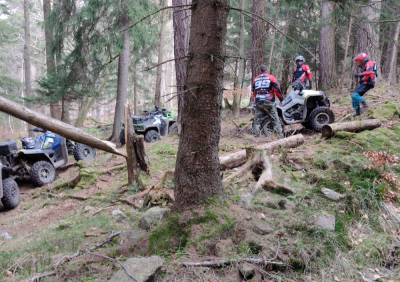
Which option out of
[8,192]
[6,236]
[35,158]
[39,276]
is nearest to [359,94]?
[39,276]

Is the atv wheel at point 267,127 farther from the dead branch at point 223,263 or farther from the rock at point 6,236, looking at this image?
the rock at point 6,236

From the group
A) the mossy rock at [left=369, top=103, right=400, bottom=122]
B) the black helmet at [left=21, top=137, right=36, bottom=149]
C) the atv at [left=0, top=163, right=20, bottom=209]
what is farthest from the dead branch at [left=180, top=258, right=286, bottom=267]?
the black helmet at [left=21, top=137, right=36, bottom=149]

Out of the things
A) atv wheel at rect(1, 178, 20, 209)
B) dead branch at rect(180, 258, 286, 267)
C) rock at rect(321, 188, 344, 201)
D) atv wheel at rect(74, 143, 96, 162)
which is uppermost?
rock at rect(321, 188, 344, 201)

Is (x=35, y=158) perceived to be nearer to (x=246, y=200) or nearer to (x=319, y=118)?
(x=246, y=200)

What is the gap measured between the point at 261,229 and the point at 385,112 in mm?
7030

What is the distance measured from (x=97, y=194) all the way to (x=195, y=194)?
3.77 metres

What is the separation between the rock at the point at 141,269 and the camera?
76.8 inches

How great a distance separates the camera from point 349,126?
643cm

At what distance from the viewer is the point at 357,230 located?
3.20 meters

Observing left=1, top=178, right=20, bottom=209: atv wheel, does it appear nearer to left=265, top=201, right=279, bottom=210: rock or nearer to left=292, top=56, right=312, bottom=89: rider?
left=265, top=201, right=279, bottom=210: rock

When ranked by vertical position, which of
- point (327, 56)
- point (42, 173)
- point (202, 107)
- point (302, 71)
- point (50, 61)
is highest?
point (327, 56)

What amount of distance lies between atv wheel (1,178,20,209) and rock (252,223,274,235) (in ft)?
20.5

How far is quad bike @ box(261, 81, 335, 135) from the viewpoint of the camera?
7918 millimetres

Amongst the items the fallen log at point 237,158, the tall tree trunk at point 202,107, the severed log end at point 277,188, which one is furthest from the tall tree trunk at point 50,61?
the tall tree trunk at point 202,107
